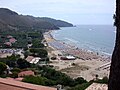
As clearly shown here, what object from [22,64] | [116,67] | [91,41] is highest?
[116,67]

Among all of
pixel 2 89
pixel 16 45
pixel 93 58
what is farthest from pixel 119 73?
pixel 16 45

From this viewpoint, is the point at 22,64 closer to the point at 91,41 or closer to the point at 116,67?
the point at 116,67

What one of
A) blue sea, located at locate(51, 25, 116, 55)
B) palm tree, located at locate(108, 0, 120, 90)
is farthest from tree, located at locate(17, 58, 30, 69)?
palm tree, located at locate(108, 0, 120, 90)

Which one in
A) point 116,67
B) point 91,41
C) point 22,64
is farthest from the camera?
point 91,41

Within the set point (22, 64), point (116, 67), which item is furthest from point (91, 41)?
point (116, 67)

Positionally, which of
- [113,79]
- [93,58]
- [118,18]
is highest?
[118,18]

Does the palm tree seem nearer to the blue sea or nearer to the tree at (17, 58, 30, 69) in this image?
the tree at (17, 58, 30, 69)

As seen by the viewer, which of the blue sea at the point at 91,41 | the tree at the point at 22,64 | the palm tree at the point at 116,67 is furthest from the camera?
the blue sea at the point at 91,41

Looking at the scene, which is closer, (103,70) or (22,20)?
(103,70)

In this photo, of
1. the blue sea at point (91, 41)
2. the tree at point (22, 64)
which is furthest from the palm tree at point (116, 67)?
the blue sea at point (91, 41)

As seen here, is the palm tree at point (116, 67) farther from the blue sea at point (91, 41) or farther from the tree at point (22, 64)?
the blue sea at point (91, 41)

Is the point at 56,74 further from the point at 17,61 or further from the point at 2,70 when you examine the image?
the point at 17,61
